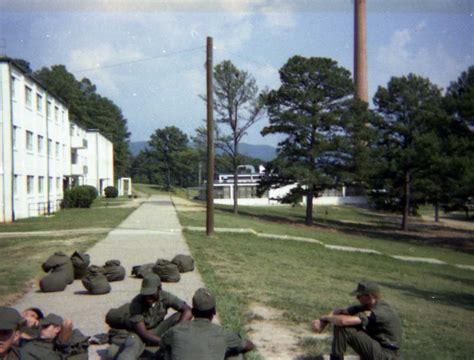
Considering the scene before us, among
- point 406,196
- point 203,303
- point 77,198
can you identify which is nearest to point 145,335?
point 203,303

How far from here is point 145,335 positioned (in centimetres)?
534

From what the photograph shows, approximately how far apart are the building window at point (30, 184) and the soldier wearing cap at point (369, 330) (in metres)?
27.6

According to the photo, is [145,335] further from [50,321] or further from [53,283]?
[53,283]

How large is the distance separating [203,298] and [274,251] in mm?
12275

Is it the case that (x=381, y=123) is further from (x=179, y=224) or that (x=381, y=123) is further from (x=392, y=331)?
(x=392, y=331)

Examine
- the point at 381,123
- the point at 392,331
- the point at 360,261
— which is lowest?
the point at 360,261

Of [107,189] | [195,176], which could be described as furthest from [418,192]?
[195,176]

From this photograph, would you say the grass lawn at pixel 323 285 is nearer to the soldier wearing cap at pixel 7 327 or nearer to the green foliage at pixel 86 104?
the soldier wearing cap at pixel 7 327

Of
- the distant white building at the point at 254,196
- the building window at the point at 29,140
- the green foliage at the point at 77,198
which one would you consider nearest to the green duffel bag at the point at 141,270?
the building window at the point at 29,140

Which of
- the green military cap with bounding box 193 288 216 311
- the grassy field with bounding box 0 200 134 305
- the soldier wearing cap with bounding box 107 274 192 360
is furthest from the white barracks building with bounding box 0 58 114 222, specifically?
the green military cap with bounding box 193 288 216 311

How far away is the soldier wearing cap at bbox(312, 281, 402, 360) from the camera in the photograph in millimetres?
5066

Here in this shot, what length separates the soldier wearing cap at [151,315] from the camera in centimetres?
534

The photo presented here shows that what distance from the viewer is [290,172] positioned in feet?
111

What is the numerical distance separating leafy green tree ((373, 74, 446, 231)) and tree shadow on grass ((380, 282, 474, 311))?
24254mm
